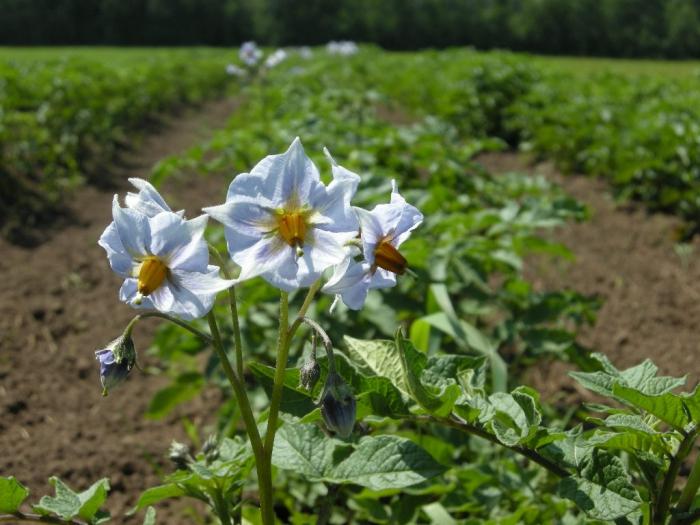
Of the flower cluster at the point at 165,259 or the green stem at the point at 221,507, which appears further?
the green stem at the point at 221,507

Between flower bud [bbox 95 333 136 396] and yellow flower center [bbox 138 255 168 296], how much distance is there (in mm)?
126

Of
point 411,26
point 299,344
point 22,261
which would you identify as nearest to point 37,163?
point 22,261

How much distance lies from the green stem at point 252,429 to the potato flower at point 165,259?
11cm

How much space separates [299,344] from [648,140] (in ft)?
13.6

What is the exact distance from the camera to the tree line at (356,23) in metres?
47.2

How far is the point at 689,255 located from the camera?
4.76 m

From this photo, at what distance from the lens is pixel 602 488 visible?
1.24 metres

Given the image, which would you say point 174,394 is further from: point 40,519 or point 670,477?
point 670,477

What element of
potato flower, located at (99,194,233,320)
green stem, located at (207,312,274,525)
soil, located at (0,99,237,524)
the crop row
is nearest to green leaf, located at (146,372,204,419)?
soil, located at (0,99,237,524)

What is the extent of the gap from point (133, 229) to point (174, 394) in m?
1.73

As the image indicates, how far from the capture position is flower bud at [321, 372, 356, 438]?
118 cm

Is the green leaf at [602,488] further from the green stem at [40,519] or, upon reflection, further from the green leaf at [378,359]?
the green stem at [40,519]

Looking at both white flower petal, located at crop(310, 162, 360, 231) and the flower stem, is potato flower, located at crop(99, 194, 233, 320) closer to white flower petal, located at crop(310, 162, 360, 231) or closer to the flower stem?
white flower petal, located at crop(310, 162, 360, 231)

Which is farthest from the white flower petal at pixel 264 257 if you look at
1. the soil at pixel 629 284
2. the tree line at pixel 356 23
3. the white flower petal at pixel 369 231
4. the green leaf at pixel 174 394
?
the tree line at pixel 356 23
